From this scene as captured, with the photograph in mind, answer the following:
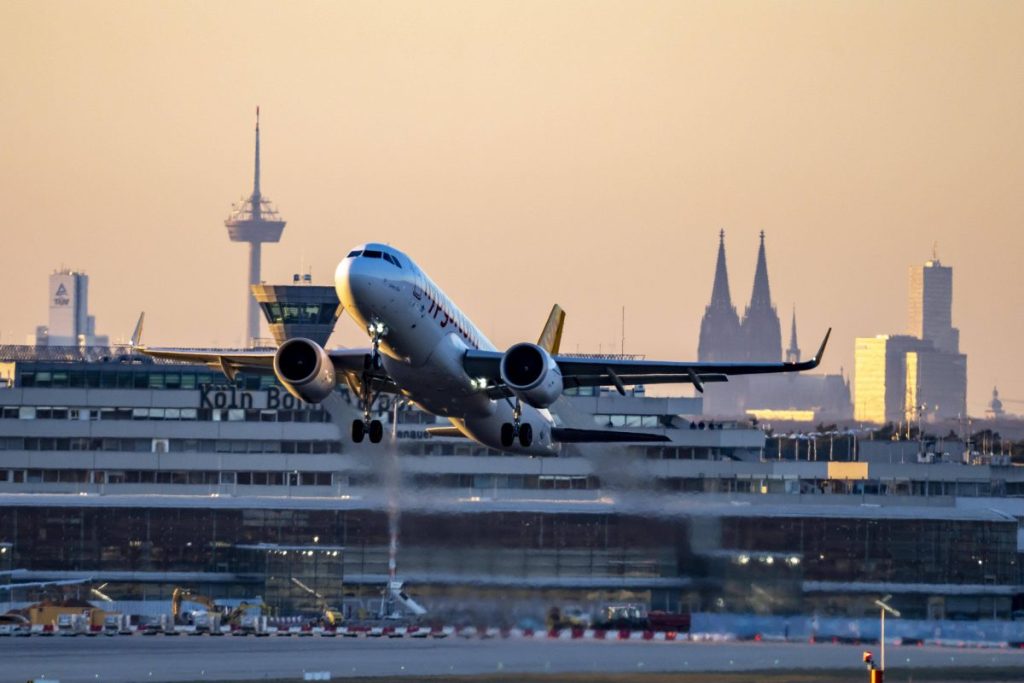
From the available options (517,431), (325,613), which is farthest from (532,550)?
(517,431)

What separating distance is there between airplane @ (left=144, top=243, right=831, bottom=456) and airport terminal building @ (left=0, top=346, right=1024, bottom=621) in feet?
72.8

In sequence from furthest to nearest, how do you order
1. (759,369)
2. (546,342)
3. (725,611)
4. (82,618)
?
(82,618), (725,611), (546,342), (759,369)

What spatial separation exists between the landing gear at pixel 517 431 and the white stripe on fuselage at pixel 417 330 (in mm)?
687

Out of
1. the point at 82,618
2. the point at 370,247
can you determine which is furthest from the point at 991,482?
the point at 370,247

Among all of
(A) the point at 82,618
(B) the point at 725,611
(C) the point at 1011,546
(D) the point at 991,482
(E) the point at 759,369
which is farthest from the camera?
(D) the point at 991,482

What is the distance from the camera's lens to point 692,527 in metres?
103

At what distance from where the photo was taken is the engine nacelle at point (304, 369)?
72.9 metres

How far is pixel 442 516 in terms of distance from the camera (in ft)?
349

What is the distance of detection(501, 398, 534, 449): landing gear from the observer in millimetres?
76375

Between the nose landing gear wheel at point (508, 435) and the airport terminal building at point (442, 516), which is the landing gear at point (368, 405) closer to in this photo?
the nose landing gear wheel at point (508, 435)

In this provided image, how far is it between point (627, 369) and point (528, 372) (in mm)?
6184

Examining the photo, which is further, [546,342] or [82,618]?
[82,618]

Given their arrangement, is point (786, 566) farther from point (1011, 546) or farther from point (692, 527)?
point (1011, 546)

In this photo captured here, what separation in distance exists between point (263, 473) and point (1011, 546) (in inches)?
2139
